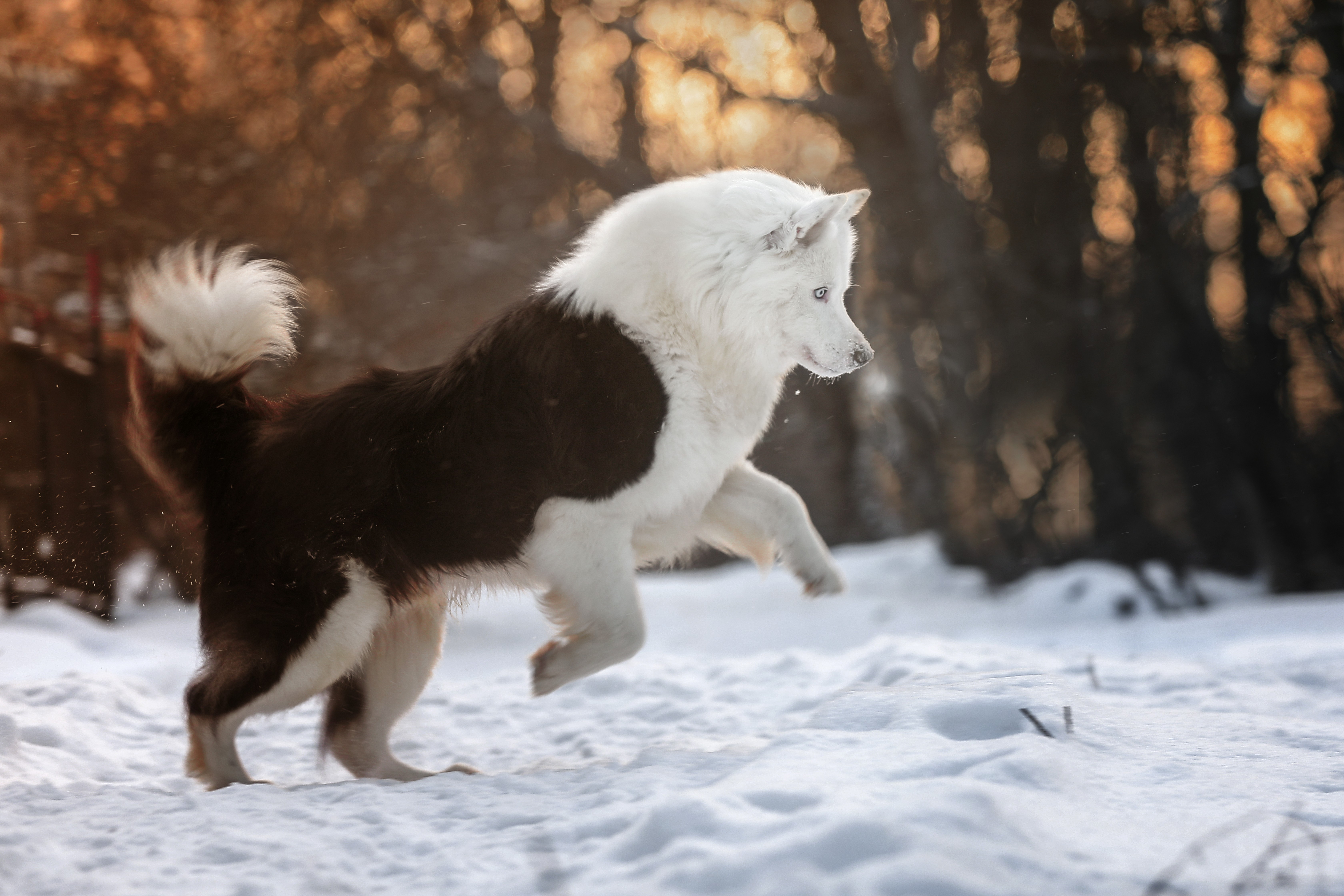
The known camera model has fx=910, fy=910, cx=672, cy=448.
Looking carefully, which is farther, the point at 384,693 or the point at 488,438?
the point at 384,693

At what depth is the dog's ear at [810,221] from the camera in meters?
2.63

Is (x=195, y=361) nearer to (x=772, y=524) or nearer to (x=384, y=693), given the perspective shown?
(x=384, y=693)

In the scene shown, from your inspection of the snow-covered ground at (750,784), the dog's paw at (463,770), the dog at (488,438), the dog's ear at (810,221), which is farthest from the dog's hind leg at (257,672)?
the dog's ear at (810,221)

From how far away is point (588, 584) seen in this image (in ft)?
8.70

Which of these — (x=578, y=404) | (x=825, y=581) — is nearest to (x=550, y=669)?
(x=578, y=404)

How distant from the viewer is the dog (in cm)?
259

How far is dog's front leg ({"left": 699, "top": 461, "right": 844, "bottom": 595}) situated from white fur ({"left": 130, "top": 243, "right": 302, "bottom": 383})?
1471mm

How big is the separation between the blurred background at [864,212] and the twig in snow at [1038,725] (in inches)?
173

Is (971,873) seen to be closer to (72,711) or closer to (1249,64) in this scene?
(72,711)

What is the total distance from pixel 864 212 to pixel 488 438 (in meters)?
5.43

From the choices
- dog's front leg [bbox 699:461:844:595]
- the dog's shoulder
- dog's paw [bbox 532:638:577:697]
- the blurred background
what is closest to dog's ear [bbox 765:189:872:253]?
the dog's shoulder

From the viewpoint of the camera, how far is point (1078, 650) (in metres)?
4.43

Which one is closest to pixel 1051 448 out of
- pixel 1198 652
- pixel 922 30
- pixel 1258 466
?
pixel 1258 466

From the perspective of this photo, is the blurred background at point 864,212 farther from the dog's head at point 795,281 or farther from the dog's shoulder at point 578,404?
the dog's shoulder at point 578,404
